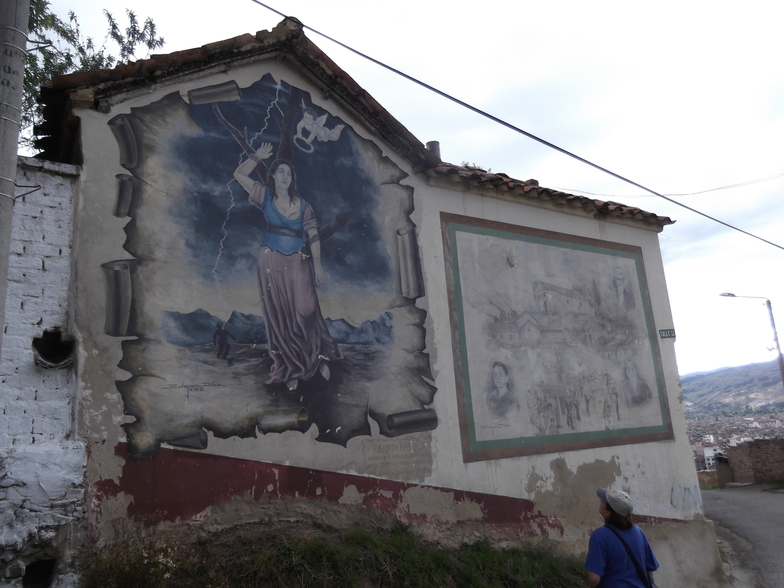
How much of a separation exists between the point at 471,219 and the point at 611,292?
2.78m

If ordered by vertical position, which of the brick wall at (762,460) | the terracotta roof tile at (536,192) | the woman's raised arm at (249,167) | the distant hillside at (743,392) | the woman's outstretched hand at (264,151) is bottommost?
the brick wall at (762,460)

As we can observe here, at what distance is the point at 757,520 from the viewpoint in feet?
41.3

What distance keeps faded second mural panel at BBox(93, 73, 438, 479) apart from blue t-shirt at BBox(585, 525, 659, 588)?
3.06 m

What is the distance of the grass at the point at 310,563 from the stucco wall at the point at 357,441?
11.4 inches

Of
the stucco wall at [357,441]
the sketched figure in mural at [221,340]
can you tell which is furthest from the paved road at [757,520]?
the sketched figure in mural at [221,340]

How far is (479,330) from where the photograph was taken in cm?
793

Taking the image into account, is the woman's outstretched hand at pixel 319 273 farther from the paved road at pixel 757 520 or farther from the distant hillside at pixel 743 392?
the distant hillside at pixel 743 392

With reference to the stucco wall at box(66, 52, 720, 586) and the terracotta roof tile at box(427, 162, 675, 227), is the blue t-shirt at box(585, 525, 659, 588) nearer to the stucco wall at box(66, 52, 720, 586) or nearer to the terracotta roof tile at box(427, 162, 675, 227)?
the stucco wall at box(66, 52, 720, 586)

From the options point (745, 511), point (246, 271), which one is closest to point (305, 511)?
point (246, 271)

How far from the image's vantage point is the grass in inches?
189

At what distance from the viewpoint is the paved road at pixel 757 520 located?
959cm

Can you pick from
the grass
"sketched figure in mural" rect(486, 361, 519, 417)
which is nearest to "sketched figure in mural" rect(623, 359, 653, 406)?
"sketched figure in mural" rect(486, 361, 519, 417)

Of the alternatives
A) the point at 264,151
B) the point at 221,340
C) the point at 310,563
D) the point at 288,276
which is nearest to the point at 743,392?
the point at 288,276

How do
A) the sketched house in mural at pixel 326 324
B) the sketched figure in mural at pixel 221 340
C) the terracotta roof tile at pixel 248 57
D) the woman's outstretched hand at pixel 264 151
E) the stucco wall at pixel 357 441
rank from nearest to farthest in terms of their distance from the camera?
the stucco wall at pixel 357 441 → the sketched house in mural at pixel 326 324 → the terracotta roof tile at pixel 248 57 → the sketched figure in mural at pixel 221 340 → the woman's outstretched hand at pixel 264 151
